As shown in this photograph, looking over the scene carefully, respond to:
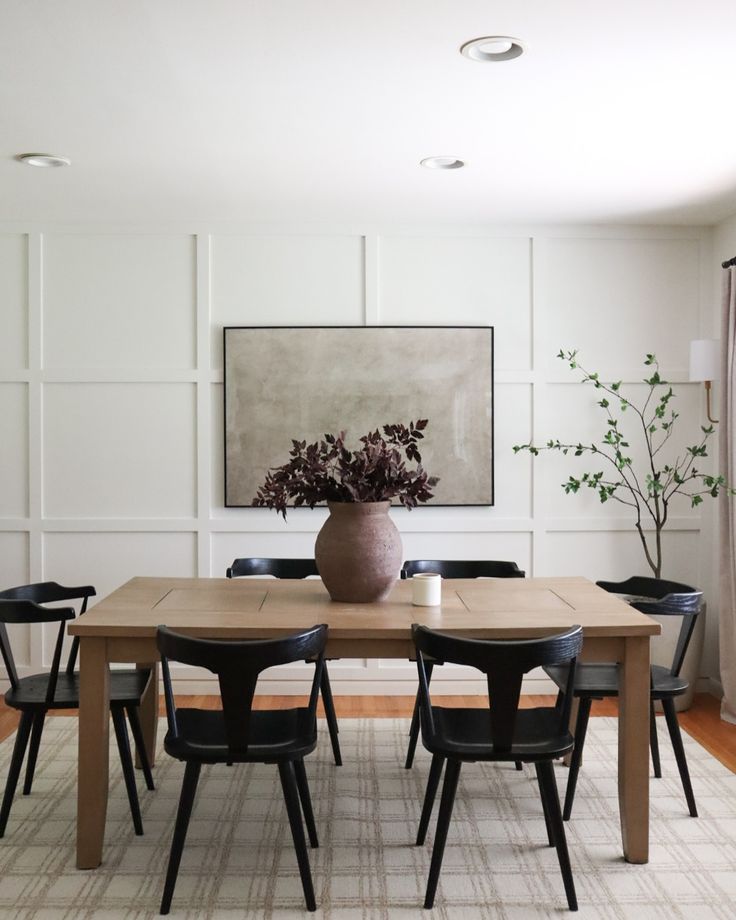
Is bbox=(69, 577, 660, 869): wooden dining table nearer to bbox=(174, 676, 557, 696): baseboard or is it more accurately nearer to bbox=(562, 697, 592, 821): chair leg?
bbox=(562, 697, 592, 821): chair leg

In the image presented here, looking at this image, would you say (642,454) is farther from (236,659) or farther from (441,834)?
(236,659)

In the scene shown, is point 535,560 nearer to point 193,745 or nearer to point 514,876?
point 514,876

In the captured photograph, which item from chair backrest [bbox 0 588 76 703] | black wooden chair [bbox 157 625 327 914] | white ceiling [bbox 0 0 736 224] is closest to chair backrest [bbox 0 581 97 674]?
chair backrest [bbox 0 588 76 703]

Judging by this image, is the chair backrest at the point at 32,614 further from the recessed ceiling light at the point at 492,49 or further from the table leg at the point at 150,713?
the recessed ceiling light at the point at 492,49

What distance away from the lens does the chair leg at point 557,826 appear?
2725 millimetres

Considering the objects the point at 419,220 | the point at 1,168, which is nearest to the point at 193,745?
the point at 1,168

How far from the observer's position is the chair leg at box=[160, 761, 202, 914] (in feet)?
8.88

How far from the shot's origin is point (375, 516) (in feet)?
10.9

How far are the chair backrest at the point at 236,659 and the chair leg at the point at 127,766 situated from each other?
537 millimetres

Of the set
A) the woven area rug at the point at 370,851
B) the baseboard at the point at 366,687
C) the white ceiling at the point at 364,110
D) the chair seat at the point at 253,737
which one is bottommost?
the woven area rug at the point at 370,851

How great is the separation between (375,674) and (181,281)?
2.41 metres

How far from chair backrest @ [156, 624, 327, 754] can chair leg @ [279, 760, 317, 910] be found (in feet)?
0.51

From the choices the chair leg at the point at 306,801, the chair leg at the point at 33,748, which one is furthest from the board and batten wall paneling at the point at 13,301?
the chair leg at the point at 306,801

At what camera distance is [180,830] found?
275 centimetres
